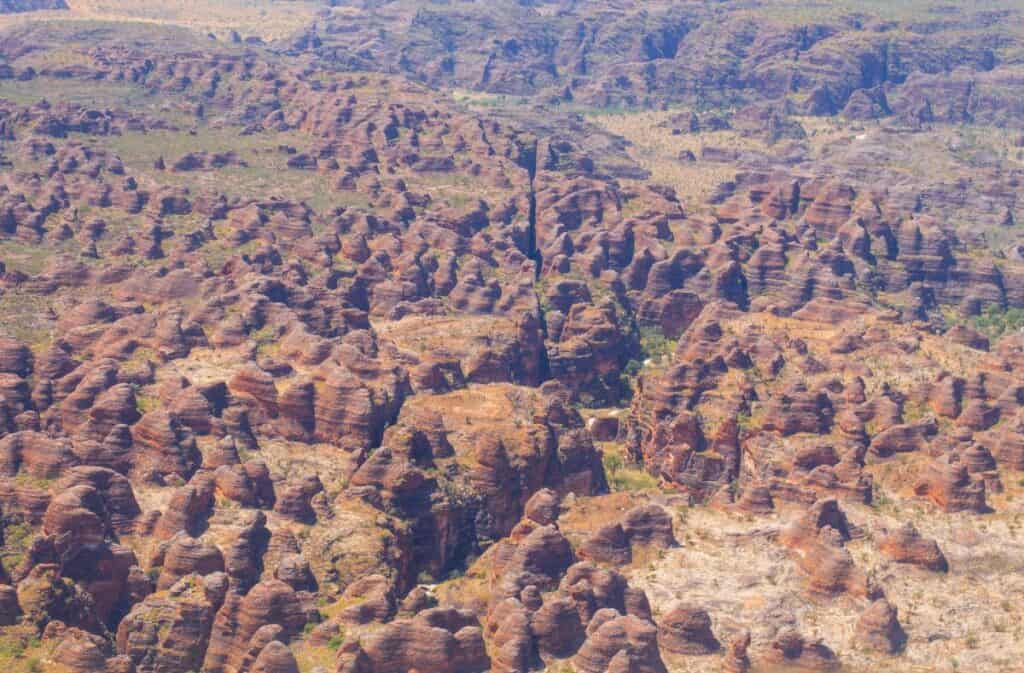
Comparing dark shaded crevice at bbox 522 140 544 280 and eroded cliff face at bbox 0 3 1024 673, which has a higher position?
eroded cliff face at bbox 0 3 1024 673

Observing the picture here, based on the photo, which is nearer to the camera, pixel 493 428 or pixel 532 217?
pixel 493 428

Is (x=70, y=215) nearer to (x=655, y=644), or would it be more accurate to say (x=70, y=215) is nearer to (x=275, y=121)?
(x=275, y=121)

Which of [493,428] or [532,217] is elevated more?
[493,428]

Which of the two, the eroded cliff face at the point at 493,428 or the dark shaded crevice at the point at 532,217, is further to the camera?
the dark shaded crevice at the point at 532,217

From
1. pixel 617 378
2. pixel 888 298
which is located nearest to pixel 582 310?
pixel 617 378

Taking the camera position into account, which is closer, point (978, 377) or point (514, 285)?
point (978, 377)

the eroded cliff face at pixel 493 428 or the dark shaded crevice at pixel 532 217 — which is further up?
the eroded cliff face at pixel 493 428

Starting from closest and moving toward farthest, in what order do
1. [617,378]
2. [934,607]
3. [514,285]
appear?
[934,607] → [617,378] → [514,285]

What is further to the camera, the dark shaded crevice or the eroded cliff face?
the dark shaded crevice
